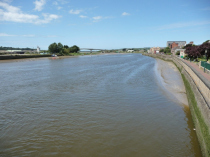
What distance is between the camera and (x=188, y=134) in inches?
354

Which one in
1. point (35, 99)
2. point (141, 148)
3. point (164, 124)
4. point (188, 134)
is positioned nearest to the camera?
point (141, 148)

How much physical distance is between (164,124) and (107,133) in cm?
332

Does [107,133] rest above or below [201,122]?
below

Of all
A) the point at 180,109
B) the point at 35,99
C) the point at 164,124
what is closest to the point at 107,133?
the point at 164,124

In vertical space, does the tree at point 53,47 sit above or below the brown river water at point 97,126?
above

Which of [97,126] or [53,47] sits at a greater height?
[53,47]

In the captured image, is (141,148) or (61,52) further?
(61,52)

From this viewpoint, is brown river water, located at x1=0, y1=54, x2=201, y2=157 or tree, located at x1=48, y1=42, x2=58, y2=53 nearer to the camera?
brown river water, located at x1=0, y1=54, x2=201, y2=157

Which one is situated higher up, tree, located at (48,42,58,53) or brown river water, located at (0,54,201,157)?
tree, located at (48,42,58,53)

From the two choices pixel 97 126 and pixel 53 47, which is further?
pixel 53 47

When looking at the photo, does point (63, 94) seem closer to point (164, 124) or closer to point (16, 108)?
point (16, 108)

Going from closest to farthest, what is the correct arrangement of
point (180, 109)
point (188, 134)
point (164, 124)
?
point (188, 134), point (164, 124), point (180, 109)

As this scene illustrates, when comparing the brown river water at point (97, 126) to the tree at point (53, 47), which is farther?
the tree at point (53, 47)

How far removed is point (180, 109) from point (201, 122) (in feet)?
12.7
